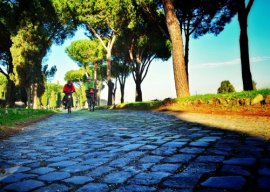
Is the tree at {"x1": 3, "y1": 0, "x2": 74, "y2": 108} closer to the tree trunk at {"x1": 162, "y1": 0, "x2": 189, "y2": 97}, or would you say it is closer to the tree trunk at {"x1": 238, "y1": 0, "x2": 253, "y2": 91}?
the tree trunk at {"x1": 162, "y1": 0, "x2": 189, "y2": 97}

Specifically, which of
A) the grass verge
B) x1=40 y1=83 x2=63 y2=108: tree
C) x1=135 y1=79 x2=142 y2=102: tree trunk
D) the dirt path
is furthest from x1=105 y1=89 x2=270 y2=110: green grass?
x1=40 y1=83 x2=63 y2=108: tree

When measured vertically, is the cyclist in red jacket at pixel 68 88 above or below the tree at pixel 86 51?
below

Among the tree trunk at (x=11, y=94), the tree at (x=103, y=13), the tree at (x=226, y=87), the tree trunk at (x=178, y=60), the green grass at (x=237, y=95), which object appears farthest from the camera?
the tree trunk at (x=11, y=94)

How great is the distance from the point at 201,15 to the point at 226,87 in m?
6.03

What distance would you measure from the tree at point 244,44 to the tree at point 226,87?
969 cm

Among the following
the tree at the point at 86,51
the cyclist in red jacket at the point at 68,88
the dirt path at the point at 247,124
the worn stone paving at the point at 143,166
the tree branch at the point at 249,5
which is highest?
the tree at the point at 86,51

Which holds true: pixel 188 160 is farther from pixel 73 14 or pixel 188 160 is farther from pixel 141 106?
pixel 73 14

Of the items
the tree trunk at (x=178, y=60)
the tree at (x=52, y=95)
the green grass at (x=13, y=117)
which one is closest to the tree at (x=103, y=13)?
the tree trunk at (x=178, y=60)

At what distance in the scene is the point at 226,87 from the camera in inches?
917

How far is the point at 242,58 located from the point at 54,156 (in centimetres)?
1148

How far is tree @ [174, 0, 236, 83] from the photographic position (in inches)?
800

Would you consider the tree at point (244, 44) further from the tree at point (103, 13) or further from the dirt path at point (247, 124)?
the tree at point (103, 13)

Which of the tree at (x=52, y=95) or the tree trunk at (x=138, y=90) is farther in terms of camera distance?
the tree at (x=52, y=95)

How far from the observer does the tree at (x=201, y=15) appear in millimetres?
20312
